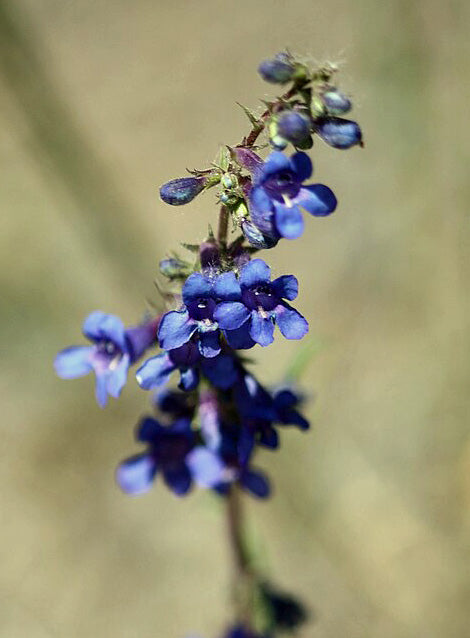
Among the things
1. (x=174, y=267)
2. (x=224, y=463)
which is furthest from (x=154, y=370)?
(x=224, y=463)

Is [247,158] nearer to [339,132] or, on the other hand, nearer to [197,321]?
[339,132]

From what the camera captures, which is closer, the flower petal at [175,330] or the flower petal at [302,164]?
the flower petal at [302,164]

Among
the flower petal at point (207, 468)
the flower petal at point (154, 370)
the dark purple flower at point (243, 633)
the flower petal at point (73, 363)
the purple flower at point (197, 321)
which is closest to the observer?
the purple flower at point (197, 321)

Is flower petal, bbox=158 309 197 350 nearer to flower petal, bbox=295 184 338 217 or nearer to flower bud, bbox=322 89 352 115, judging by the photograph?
flower petal, bbox=295 184 338 217

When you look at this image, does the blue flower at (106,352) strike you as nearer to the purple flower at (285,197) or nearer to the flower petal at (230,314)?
the flower petal at (230,314)

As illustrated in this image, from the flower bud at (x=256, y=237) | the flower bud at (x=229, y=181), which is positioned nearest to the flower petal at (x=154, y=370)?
the flower bud at (x=256, y=237)

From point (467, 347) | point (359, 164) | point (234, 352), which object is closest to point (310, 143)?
point (234, 352)

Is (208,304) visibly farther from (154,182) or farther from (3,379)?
(154,182)
